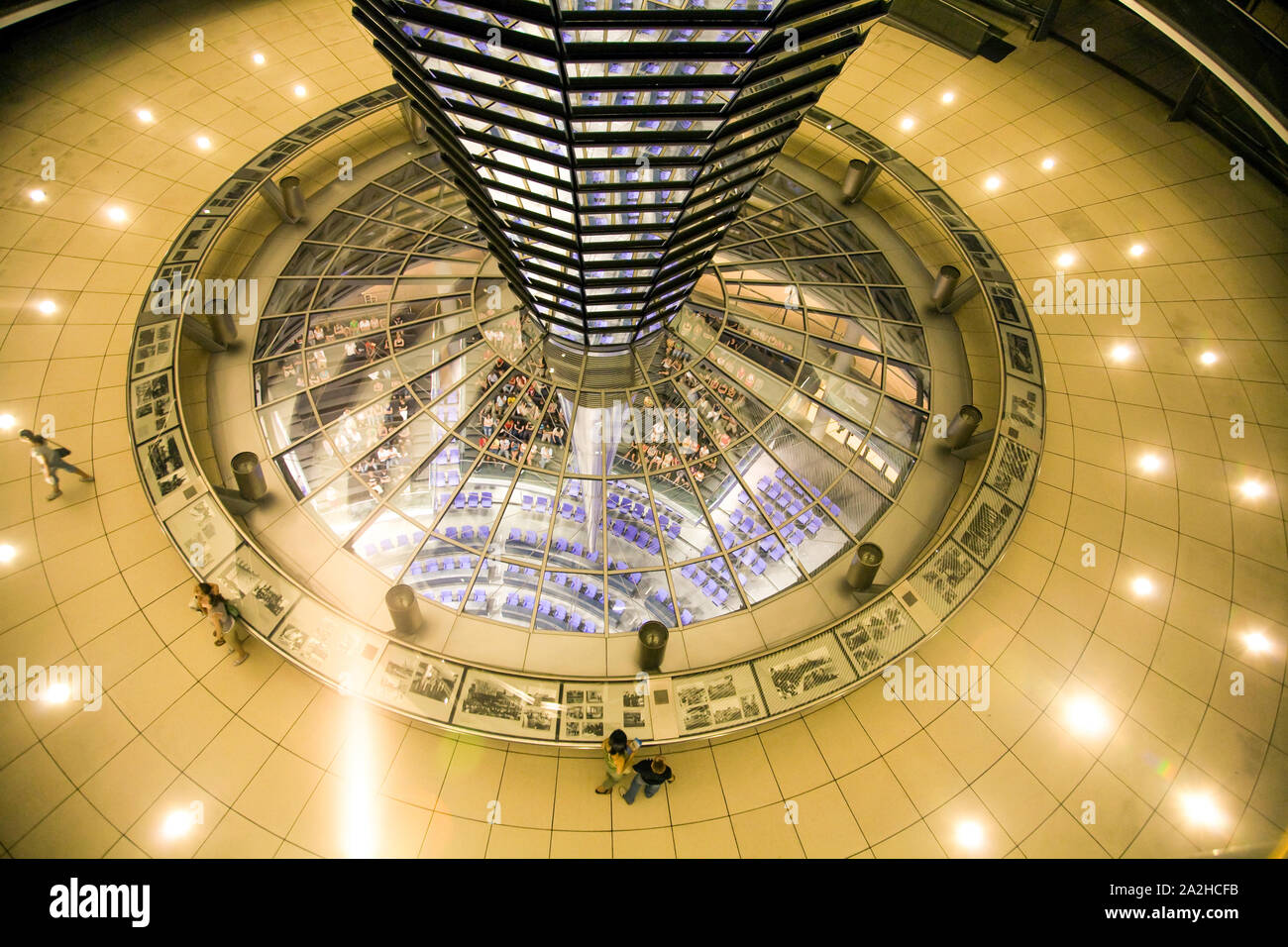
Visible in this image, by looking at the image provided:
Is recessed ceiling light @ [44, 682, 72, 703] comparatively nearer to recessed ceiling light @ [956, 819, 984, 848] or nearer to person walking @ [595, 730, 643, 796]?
person walking @ [595, 730, 643, 796]

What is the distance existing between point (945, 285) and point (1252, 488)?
7583 mm

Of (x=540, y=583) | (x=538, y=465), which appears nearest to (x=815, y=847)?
(x=540, y=583)

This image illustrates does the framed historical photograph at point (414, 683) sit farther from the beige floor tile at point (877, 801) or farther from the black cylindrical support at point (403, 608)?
the beige floor tile at point (877, 801)

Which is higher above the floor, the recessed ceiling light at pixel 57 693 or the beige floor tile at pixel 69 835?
the recessed ceiling light at pixel 57 693

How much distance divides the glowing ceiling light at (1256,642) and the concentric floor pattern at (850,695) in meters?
0.09

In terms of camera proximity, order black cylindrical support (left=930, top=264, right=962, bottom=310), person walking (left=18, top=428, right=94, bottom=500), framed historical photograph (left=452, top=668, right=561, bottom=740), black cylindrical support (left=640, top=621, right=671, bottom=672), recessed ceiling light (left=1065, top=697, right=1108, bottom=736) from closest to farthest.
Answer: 1. framed historical photograph (left=452, top=668, right=561, bottom=740)
2. black cylindrical support (left=640, top=621, right=671, bottom=672)
3. recessed ceiling light (left=1065, top=697, right=1108, bottom=736)
4. person walking (left=18, top=428, right=94, bottom=500)
5. black cylindrical support (left=930, top=264, right=962, bottom=310)

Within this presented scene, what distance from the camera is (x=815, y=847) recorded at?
10.1 meters

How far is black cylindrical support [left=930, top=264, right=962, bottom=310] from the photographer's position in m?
16.1

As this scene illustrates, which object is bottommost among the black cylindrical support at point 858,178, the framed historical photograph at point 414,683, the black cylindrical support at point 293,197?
the framed historical photograph at point 414,683

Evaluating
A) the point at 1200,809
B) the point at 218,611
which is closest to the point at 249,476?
the point at 218,611

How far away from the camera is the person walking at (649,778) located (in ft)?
32.8

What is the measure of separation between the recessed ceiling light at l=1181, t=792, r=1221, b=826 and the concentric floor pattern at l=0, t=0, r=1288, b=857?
0.16 feet

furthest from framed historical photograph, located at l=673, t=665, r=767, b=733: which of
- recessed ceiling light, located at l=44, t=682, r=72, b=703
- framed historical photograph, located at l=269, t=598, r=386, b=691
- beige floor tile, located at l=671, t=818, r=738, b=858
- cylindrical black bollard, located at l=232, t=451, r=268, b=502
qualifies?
recessed ceiling light, located at l=44, t=682, r=72, b=703

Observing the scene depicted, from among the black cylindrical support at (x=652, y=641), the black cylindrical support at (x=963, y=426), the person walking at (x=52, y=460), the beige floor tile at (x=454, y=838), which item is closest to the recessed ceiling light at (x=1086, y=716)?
the black cylindrical support at (x=963, y=426)
